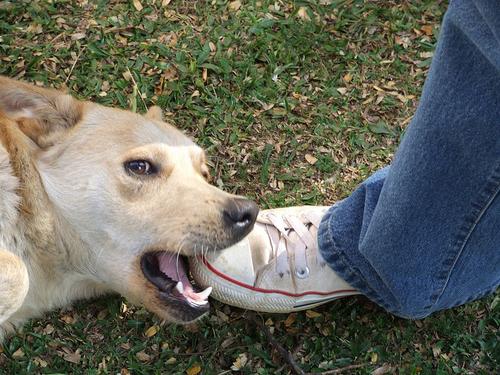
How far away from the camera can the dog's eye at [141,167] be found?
3356mm

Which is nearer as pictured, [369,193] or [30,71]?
[369,193]

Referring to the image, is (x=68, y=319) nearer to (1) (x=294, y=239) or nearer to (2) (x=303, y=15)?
(1) (x=294, y=239)

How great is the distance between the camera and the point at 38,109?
3.62m

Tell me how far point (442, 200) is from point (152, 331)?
2.05 meters

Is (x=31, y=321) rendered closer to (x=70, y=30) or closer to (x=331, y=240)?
(x=331, y=240)

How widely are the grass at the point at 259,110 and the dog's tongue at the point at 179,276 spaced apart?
0.72 meters

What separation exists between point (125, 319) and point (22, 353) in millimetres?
641

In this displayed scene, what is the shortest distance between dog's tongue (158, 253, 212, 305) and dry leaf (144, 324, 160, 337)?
735 mm

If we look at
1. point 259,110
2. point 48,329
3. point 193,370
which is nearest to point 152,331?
point 193,370

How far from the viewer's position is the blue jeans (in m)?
2.64

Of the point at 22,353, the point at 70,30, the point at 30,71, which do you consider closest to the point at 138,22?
the point at 70,30

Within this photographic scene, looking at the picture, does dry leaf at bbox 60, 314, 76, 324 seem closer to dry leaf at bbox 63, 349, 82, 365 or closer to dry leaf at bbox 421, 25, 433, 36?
dry leaf at bbox 63, 349, 82, 365

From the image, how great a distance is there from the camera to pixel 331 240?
12.7 ft

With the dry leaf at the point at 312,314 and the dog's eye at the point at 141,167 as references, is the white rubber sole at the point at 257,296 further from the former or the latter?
the dog's eye at the point at 141,167
